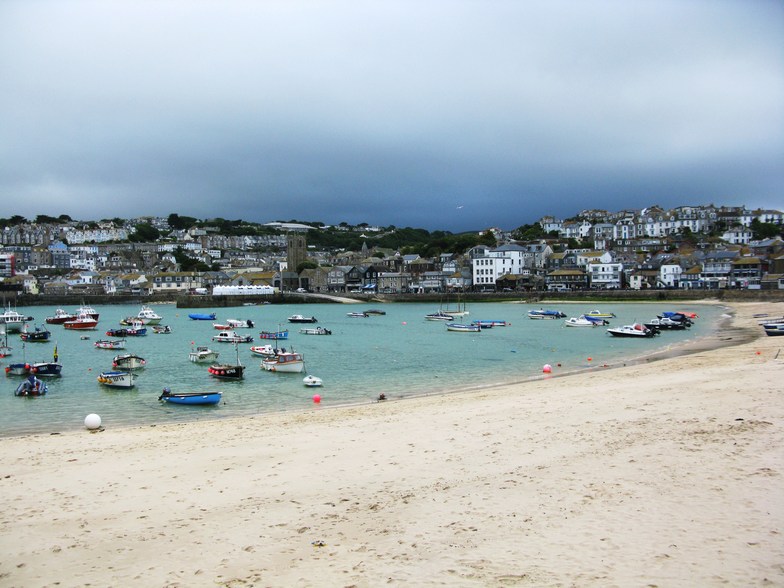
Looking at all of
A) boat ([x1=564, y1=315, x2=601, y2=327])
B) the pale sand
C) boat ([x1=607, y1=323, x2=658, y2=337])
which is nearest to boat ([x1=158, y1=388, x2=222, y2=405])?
the pale sand

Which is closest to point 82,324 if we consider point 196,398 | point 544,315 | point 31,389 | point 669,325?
point 31,389

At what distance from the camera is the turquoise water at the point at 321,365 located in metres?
22.8

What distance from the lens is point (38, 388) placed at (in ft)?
85.7

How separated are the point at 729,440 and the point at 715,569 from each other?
19.3 feet

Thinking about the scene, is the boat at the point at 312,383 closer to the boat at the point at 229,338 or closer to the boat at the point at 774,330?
the boat at the point at 229,338

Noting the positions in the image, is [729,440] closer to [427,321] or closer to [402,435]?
[402,435]

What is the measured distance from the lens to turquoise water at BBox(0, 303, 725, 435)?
74.8 ft

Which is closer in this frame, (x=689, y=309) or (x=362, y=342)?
(x=362, y=342)

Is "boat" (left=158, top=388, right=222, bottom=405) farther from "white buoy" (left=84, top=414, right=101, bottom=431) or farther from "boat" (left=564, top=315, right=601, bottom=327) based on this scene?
"boat" (left=564, top=315, right=601, bottom=327)

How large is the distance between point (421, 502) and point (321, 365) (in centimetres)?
2602

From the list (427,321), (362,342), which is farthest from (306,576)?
(427,321)


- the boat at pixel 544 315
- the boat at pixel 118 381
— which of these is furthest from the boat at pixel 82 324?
the boat at pixel 544 315

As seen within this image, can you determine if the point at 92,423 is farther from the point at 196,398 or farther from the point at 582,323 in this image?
the point at 582,323

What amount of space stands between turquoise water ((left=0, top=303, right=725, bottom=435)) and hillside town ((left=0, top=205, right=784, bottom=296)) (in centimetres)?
4744
